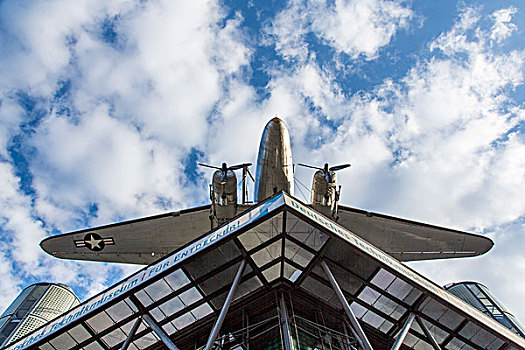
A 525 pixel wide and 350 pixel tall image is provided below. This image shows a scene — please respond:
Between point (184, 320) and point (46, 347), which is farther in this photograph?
point (184, 320)

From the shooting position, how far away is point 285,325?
12.4m

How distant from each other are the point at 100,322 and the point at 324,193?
13.3 meters

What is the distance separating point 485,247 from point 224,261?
2078 cm

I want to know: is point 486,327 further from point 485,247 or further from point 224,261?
point 485,247

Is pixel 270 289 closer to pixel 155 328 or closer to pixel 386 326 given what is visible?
pixel 155 328

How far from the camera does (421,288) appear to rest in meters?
12.2

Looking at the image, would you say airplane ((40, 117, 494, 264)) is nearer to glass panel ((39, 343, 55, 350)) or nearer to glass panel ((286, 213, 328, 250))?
glass panel ((286, 213, 328, 250))

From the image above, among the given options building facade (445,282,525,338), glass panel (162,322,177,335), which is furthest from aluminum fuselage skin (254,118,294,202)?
building facade (445,282,525,338)

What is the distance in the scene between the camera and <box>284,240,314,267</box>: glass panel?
13.5 metres

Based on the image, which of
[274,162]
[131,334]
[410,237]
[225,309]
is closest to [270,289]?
[225,309]

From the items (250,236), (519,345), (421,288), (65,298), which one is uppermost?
(65,298)

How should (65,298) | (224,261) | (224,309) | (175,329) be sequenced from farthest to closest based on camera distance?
(65,298)
(175,329)
(224,261)
(224,309)

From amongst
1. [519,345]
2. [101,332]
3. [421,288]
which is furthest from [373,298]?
[101,332]

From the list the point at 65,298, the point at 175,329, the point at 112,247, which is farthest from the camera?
the point at 65,298
